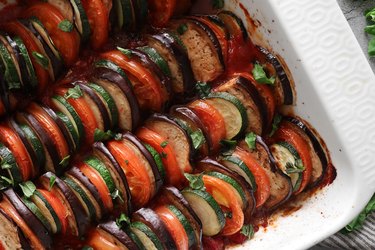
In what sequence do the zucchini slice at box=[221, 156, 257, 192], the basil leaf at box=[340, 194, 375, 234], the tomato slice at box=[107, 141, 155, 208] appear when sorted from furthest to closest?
the basil leaf at box=[340, 194, 375, 234] → the zucchini slice at box=[221, 156, 257, 192] → the tomato slice at box=[107, 141, 155, 208]

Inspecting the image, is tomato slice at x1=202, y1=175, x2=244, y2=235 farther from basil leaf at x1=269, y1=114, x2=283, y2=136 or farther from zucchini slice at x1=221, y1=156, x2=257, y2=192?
basil leaf at x1=269, y1=114, x2=283, y2=136

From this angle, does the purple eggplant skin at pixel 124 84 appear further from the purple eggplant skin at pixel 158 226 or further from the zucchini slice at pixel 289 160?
the zucchini slice at pixel 289 160

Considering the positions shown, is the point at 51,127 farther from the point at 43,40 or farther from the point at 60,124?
the point at 43,40

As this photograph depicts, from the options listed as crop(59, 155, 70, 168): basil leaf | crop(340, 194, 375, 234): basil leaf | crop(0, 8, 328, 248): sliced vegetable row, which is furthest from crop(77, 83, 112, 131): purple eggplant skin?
crop(340, 194, 375, 234): basil leaf

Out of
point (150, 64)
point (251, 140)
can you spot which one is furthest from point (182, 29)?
point (251, 140)

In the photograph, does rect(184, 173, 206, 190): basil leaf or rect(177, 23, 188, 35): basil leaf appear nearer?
A: rect(184, 173, 206, 190): basil leaf

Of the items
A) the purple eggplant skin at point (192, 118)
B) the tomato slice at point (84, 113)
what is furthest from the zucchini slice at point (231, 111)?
the tomato slice at point (84, 113)
